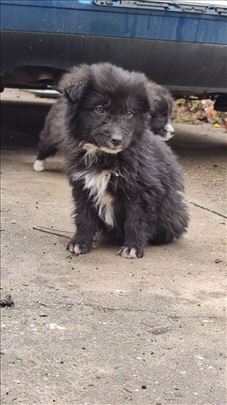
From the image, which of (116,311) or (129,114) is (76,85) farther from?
(116,311)

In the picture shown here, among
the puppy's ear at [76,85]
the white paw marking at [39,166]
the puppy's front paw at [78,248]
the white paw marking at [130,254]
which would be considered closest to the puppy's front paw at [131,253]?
the white paw marking at [130,254]

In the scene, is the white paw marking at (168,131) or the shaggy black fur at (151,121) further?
the white paw marking at (168,131)

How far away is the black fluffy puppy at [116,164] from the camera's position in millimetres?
4523

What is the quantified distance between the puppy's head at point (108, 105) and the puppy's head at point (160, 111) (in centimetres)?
17

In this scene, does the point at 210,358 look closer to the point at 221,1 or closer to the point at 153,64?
the point at 221,1

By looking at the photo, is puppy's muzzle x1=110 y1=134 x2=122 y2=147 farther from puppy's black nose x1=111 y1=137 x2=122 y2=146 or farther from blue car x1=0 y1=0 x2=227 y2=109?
blue car x1=0 y1=0 x2=227 y2=109

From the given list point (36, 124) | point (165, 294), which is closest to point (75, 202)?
point (165, 294)

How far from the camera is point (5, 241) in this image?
16.5 feet

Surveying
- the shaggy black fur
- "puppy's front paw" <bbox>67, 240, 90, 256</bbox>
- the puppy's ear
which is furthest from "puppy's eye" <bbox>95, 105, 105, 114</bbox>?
"puppy's front paw" <bbox>67, 240, 90, 256</bbox>

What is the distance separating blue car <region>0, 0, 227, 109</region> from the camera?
240 inches

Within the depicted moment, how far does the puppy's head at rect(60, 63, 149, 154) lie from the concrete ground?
0.76 m

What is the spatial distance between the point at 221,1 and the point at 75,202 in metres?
1.74

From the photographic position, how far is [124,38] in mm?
6309

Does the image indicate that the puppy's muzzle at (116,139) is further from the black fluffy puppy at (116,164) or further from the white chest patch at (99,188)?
the white chest patch at (99,188)
